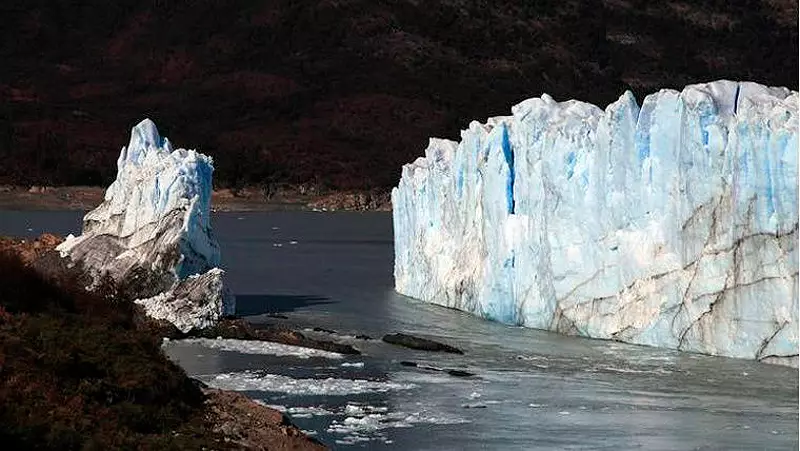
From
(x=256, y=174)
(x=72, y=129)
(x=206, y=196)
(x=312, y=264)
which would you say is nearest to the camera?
(x=206, y=196)

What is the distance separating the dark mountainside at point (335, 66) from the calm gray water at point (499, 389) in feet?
258

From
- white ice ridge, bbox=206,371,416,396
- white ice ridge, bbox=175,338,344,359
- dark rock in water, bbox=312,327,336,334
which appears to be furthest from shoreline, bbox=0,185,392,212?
white ice ridge, bbox=206,371,416,396

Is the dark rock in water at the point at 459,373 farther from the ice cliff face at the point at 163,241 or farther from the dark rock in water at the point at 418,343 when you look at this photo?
the ice cliff face at the point at 163,241

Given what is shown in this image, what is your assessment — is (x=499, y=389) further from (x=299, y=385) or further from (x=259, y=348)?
(x=259, y=348)

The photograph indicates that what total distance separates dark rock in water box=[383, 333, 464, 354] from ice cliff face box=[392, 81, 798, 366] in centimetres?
261

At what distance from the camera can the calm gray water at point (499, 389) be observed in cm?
1688

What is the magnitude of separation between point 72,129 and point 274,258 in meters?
71.0

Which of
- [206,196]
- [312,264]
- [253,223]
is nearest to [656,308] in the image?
[206,196]

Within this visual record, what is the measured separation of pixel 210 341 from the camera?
2425cm

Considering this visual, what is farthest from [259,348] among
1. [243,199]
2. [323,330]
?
[243,199]

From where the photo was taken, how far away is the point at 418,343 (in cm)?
2448

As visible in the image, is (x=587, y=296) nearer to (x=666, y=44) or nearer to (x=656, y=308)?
(x=656, y=308)

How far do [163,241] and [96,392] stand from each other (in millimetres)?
13272

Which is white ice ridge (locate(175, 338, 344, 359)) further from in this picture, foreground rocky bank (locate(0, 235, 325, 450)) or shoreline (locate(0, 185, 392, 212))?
shoreline (locate(0, 185, 392, 212))
